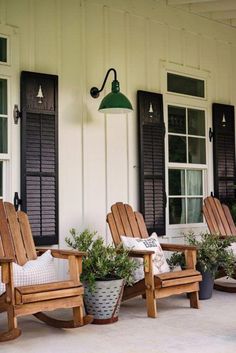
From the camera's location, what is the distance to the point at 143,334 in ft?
12.3

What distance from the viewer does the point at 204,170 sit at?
659 cm

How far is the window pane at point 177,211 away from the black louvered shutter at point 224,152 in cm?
60

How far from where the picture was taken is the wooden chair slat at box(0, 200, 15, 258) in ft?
13.2

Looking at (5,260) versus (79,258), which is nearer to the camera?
(5,260)

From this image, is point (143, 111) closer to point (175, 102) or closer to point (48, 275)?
point (175, 102)

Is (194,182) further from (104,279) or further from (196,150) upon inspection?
(104,279)

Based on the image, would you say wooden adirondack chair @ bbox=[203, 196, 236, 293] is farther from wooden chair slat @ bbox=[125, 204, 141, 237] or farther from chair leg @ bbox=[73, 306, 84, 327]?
chair leg @ bbox=[73, 306, 84, 327]

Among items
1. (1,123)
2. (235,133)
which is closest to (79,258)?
(1,123)

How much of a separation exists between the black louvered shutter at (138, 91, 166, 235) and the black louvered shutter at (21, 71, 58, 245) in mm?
1159

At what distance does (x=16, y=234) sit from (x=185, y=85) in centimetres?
324

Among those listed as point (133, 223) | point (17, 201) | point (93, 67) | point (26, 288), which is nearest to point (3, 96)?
point (17, 201)

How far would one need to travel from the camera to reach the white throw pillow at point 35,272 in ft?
12.3

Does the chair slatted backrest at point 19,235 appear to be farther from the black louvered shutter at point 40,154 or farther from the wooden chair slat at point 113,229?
the wooden chair slat at point 113,229

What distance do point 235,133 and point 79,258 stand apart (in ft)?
12.5
